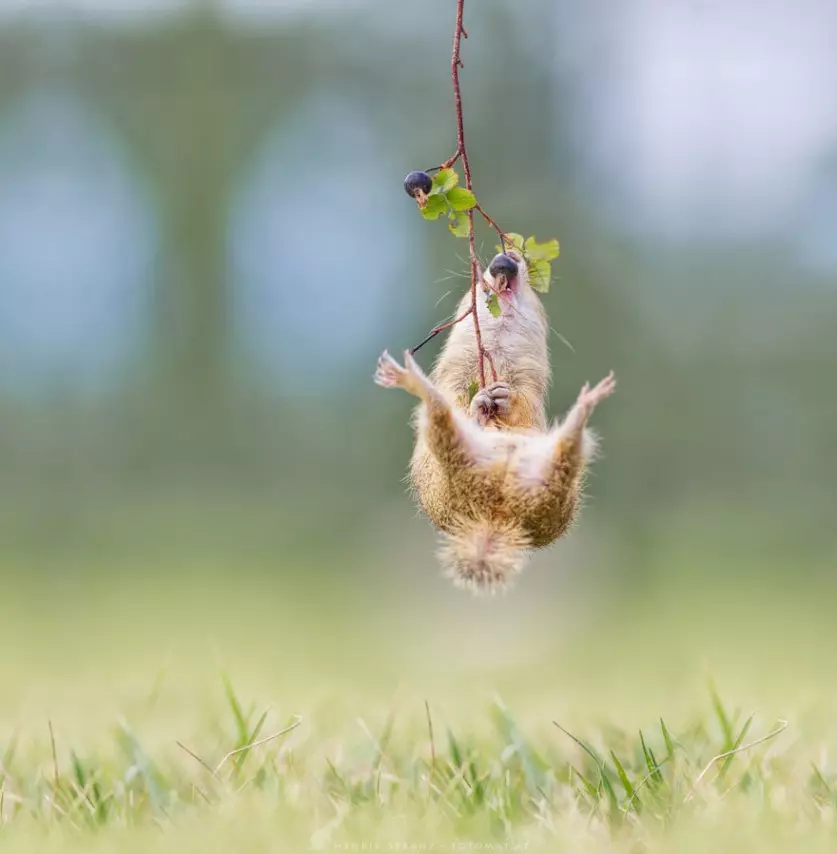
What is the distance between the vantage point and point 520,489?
249cm

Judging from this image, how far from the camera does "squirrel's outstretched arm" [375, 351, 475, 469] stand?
249 cm

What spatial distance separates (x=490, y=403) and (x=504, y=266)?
14.4 inches

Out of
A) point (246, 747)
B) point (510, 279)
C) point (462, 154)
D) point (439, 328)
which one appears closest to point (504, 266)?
point (510, 279)

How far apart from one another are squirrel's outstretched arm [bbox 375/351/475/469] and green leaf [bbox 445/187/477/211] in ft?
1.12

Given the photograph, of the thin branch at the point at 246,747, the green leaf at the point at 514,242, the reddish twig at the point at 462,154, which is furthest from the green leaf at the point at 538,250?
the thin branch at the point at 246,747

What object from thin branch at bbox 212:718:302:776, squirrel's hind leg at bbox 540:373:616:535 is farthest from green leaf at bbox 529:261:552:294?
thin branch at bbox 212:718:302:776

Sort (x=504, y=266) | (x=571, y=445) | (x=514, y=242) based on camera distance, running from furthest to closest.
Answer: (x=514, y=242)
(x=504, y=266)
(x=571, y=445)

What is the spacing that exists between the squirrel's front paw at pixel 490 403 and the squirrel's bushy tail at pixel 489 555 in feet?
0.89

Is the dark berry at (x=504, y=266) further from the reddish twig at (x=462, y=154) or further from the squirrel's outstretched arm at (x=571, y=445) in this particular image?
the squirrel's outstretched arm at (x=571, y=445)

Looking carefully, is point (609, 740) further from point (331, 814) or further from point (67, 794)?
Result: point (67, 794)

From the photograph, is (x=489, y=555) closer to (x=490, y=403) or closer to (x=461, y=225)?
(x=490, y=403)

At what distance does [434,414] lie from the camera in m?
2.48

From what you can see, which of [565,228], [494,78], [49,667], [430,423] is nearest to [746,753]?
[430,423]

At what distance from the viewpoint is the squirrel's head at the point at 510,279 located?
290cm
